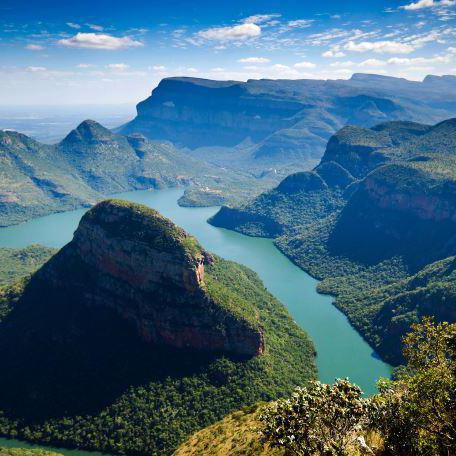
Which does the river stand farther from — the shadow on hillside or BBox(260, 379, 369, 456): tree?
BBox(260, 379, 369, 456): tree

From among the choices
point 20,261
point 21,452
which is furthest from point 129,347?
point 20,261

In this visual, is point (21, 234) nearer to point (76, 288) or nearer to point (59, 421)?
point (76, 288)

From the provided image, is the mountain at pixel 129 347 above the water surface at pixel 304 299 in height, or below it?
above

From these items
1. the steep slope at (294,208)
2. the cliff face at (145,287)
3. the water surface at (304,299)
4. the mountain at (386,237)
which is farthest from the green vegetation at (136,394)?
the steep slope at (294,208)

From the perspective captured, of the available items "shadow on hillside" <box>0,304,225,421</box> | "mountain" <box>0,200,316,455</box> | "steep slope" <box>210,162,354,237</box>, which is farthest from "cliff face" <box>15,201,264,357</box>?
"steep slope" <box>210,162,354,237</box>

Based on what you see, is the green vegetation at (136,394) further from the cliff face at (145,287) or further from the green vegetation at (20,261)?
the green vegetation at (20,261)

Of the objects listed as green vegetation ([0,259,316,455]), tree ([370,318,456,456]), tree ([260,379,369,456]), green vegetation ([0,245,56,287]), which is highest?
tree ([370,318,456,456])

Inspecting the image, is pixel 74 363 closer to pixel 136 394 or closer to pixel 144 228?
pixel 136 394
